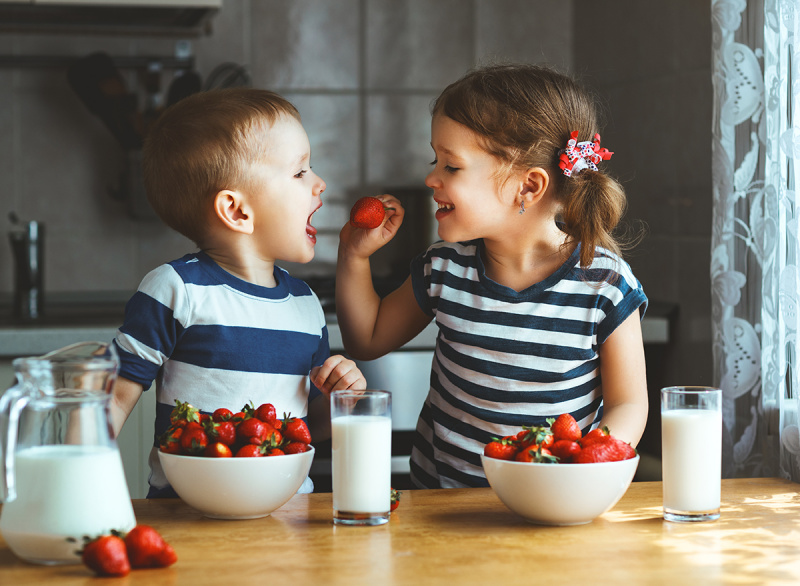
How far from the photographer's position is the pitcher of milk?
796 mm

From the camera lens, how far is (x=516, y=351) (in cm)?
129

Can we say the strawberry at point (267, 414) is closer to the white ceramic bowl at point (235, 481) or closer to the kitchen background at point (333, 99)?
the white ceramic bowl at point (235, 481)

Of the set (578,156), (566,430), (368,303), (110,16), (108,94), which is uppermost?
(110,16)

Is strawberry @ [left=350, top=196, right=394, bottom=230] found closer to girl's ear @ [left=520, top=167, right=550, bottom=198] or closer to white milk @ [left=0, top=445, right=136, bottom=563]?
girl's ear @ [left=520, top=167, right=550, bottom=198]

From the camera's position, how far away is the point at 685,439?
0.94 metres

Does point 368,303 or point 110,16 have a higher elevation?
point 110,16

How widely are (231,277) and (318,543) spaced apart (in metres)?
0.47

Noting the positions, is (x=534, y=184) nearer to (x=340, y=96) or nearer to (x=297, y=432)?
(x=297, y=432)

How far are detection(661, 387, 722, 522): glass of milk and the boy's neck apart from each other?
1.93ft

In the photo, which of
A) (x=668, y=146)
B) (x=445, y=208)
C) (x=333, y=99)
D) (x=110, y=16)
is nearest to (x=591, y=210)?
(x=445, y=208)

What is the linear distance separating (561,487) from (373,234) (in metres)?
0.59

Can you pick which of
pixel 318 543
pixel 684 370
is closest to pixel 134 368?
pixel 318 543

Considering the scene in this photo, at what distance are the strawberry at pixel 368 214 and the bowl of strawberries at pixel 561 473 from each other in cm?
50

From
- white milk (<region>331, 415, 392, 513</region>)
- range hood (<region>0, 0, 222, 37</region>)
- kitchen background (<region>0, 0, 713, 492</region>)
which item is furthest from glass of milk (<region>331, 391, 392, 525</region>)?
range hood (<region>0, 0, 222, 37</region>)
